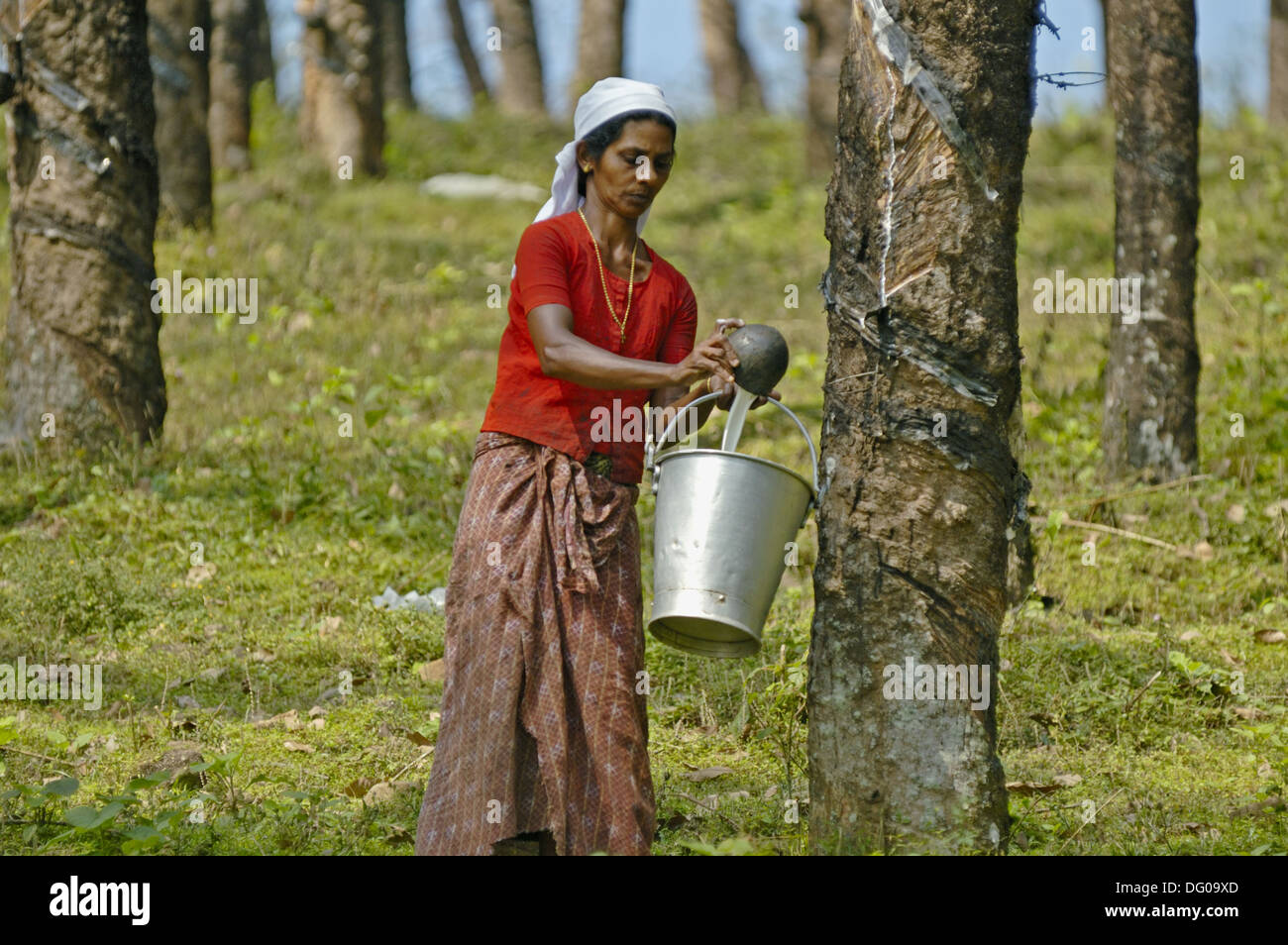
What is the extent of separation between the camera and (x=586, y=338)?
3686 millimetres

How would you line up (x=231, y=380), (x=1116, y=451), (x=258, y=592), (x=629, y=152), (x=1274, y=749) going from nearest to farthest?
(x=629, y=152) < (x=1274, y=749) < (x=258, y=592) < (x=1116, y=451) < (x=231, y=380)

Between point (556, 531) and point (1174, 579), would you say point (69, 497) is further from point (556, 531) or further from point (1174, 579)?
point (1174, 579)

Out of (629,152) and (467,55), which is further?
(467,55)

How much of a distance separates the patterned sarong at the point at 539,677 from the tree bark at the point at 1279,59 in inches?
548

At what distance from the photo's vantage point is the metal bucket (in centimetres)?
336

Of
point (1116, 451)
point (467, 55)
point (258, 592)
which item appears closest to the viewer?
point (258, 592)

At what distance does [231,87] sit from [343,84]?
6.07 feet

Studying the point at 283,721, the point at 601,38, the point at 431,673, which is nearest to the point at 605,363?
the point at 283,721

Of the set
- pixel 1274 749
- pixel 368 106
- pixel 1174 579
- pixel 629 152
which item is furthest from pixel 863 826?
pixel 368 106

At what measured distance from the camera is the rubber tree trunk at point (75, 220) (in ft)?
23.5

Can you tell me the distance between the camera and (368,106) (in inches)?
580

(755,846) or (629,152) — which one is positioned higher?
(629,152)

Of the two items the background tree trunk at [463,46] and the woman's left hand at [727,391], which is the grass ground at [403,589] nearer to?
the woman's left hand at [727,391]

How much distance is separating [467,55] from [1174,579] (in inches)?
887
